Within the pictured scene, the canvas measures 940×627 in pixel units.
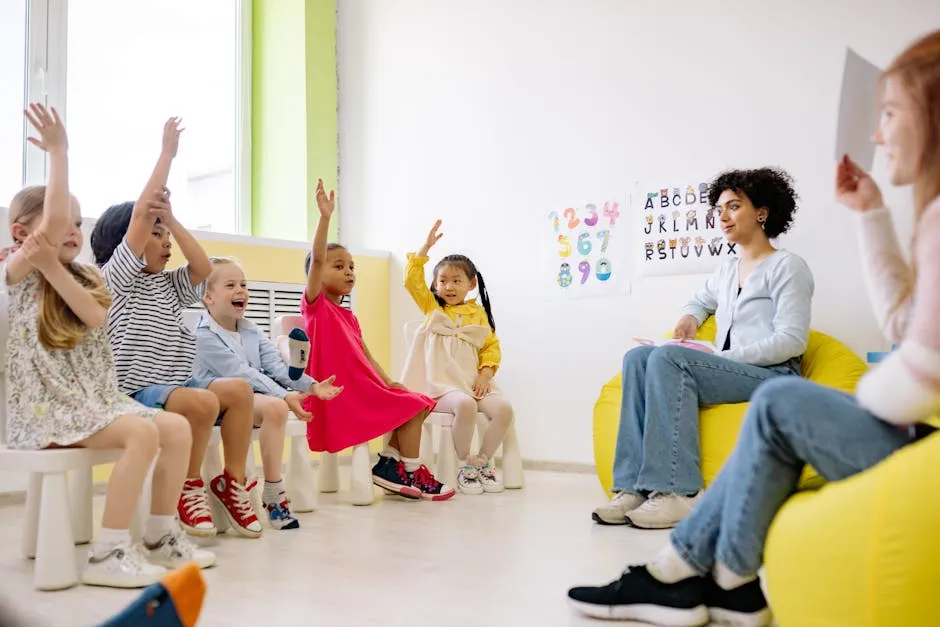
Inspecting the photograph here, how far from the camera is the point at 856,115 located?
49.8 inches

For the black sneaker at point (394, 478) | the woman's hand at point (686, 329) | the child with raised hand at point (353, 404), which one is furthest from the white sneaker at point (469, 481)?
the woman's hand at point (686, 329)

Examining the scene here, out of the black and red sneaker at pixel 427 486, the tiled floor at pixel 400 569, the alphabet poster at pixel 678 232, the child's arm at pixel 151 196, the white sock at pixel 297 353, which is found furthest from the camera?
the alphabet poster at pixel 678 232

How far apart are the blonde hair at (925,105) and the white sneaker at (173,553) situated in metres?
1.57

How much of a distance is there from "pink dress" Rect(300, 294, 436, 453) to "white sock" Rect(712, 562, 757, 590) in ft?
5.27

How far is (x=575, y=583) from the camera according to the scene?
1718mm

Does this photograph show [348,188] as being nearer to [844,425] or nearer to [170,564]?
[170,564]

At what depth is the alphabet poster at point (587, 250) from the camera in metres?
3.44

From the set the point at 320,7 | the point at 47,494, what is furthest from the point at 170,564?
the point at 320,7

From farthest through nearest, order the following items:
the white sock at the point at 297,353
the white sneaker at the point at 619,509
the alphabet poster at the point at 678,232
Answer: the alphabet poster at the point at 678,232 < the white sock at the point at 297,353 < the white sneaker at the point at 619,509

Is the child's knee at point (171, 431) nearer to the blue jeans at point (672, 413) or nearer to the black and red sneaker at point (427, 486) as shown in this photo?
the black and red sneaker at point (427, 486)

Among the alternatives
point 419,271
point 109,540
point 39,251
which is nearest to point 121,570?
point 109,540

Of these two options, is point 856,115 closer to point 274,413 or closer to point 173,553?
point 173,553

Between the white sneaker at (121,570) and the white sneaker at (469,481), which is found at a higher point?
the white sneaker at (121,570)

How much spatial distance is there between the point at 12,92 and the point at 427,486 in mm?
2244
